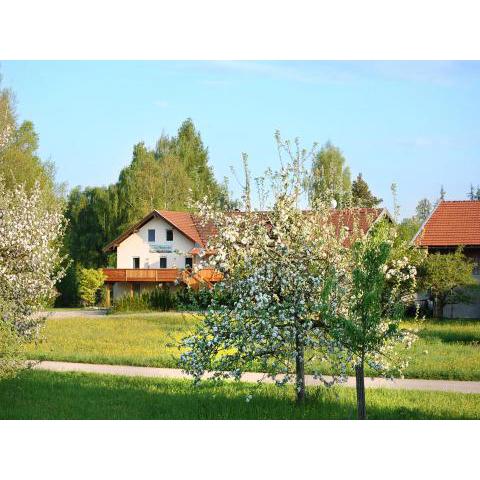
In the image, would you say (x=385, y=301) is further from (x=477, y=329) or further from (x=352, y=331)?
(x=477, y=329)

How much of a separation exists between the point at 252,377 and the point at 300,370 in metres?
2.94

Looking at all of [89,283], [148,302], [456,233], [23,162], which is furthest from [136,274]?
[456,233]

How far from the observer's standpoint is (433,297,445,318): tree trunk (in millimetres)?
22156

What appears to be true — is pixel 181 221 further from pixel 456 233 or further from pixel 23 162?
pixel 456 233

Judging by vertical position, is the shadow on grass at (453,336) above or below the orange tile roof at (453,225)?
below

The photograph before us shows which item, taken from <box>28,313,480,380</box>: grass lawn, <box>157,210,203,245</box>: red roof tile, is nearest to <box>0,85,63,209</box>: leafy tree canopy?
<box>28,313,480,380</box>: grass lawn

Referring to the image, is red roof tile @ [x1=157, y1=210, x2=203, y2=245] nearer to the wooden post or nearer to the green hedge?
the green hedge

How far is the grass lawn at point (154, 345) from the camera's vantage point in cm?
1335

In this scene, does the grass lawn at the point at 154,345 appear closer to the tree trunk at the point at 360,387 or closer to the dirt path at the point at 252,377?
the dirt path at the point at 252,377

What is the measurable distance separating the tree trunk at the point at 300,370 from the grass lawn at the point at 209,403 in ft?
0.45

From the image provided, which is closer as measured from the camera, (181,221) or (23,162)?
(23,162)

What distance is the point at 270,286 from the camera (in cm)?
924

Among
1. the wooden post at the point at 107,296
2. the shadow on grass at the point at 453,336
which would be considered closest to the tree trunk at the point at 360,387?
the shadow on grass at the point at 453,336

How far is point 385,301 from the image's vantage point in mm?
9195
